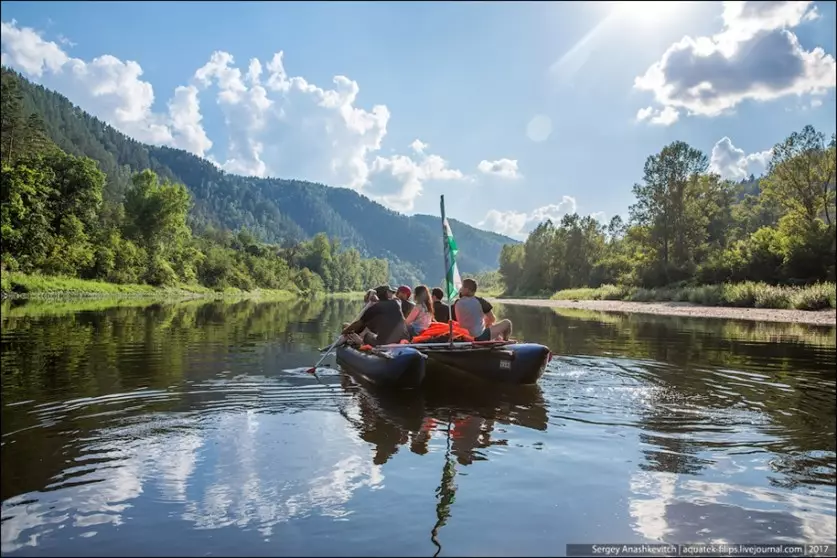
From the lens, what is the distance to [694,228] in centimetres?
5778

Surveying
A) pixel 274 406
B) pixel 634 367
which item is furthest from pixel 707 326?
pixel 274 406

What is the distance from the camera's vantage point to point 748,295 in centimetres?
3803

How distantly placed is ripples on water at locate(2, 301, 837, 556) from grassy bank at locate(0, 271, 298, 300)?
120ft

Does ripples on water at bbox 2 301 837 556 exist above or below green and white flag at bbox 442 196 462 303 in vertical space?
below

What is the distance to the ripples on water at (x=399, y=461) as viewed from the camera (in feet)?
14.1

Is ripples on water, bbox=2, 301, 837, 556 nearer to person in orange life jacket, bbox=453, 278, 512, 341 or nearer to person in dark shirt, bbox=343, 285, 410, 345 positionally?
person in dark shirt, bbox=343, 285, 410, 345

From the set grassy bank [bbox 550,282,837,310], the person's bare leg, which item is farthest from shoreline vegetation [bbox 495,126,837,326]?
the person's bare leg

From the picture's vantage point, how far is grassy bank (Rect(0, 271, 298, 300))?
41747mm

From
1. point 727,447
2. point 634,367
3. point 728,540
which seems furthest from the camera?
point 634,367

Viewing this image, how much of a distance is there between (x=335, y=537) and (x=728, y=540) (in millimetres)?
2896

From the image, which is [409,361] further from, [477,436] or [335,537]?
[335,537]

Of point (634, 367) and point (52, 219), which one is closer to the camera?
point (634, 367)

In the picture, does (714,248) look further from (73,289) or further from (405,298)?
(73,289)

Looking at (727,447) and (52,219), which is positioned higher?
(52,219)
